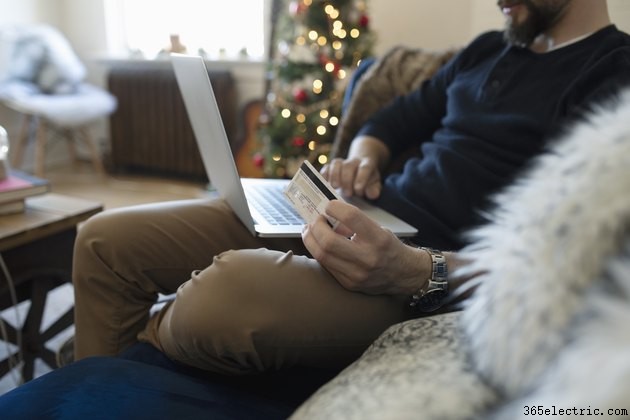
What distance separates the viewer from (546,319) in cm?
39

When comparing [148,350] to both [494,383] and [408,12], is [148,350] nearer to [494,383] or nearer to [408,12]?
[494,383]

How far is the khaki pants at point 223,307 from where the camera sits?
0.65 metres

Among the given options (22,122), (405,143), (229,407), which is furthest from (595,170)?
(22,122)

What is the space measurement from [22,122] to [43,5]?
842 millimetres

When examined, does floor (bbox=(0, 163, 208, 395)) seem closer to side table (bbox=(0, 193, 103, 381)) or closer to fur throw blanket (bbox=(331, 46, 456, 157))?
side table (bbox=(0, 193, 103, 381))

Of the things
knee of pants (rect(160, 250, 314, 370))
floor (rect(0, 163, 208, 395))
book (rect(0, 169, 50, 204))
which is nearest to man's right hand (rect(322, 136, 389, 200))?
knee of pants (rect(160, 250, 314, 370))

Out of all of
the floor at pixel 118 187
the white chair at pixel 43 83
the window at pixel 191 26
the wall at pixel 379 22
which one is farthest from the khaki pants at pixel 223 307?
the window at pixel 191 26

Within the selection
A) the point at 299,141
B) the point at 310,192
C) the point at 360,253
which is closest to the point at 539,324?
the point at 360,253

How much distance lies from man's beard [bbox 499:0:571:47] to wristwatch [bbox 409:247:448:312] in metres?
0.56

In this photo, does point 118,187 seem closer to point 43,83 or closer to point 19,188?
point 43,83

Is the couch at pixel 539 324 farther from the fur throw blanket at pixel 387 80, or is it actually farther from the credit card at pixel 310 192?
the fur throw blanket at pixel 387 80

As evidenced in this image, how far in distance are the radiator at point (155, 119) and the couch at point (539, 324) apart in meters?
3.01

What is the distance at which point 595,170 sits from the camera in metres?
0.41

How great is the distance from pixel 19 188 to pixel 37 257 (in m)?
0.16
